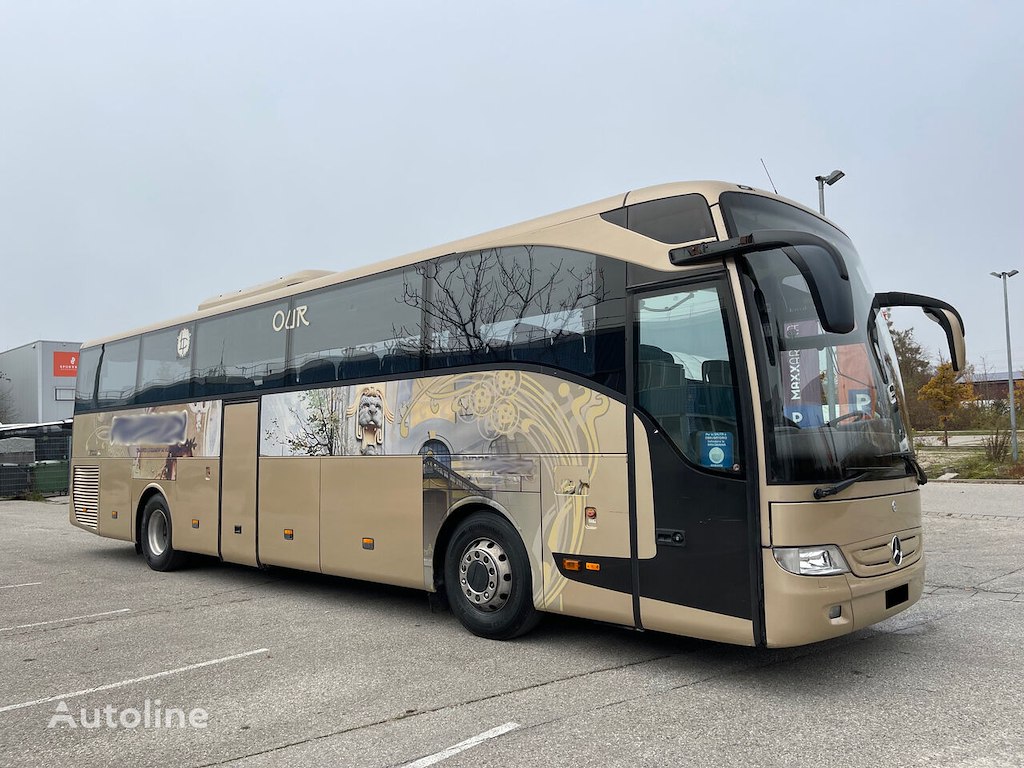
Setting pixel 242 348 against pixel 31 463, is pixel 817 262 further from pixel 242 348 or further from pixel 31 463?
pixel 31 463

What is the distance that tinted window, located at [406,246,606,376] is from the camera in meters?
6.20

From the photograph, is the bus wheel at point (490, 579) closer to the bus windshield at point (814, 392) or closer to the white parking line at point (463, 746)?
the white parking line at point (463, 746)

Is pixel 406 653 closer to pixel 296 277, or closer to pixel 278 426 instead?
pixel 278 426

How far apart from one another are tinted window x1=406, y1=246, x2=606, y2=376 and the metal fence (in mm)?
23256

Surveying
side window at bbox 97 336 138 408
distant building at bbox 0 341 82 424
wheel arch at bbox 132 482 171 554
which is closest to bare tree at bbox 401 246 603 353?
wheel arch at bbox 132 482 171 554

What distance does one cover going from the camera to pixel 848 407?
17.5 feet

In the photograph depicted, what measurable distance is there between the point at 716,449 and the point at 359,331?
426 cm

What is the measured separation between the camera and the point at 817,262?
4656 mm

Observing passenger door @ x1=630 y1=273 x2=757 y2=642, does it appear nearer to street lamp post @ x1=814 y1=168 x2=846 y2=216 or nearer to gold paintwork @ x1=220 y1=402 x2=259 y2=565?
gold paintwork @ x1=220 y1=402 x2=259 y2=565

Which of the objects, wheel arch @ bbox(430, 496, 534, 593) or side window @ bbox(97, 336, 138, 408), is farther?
side window @ bbox(97, 336, 138, 408)

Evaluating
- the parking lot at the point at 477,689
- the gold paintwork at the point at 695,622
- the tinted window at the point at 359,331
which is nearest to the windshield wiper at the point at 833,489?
the gold paintwork at the point at 695,622

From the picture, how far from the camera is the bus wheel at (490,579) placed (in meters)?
6.43

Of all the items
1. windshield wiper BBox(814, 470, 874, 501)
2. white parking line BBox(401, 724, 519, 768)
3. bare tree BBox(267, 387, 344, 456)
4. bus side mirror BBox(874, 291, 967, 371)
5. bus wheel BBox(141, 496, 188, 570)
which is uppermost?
bus side mirror BBox(874, 291, 967, 371)

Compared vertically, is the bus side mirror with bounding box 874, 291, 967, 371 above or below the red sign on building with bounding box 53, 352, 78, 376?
below
